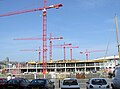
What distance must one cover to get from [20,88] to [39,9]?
90.4 metres

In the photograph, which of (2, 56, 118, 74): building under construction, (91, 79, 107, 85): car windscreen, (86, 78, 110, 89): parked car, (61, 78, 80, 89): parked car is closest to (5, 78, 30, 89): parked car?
(61, 78, 80, 89): parked car

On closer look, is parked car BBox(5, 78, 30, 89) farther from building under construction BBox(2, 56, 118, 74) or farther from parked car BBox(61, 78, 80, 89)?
building under construction BBox(2, 56, 118, 74)

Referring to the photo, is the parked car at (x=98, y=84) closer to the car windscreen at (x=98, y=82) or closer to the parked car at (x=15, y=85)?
the car windscreen at (x=98, y=82)

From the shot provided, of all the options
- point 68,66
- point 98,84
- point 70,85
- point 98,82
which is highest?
point 68,66

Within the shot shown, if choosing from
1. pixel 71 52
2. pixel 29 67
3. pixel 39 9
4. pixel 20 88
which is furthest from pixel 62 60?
pixel 20 88

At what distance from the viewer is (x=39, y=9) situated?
375 feet

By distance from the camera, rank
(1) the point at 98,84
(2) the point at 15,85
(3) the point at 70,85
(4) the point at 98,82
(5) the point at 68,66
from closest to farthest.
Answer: (1) the point at 98,84 → (4) the point at 98,82 → (2) the point at 15,85 → (3) the point at 70,85 → (5) the point at 68,66

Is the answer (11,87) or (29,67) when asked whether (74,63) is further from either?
(11,87)

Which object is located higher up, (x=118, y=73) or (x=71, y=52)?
(x=71, y=52)

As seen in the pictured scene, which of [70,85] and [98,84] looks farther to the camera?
[70,85]

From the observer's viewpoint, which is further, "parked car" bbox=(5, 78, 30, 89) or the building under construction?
the building under construction

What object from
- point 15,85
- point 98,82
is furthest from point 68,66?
point 98,82

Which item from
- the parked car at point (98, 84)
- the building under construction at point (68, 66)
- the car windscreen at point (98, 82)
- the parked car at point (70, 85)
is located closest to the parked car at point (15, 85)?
the parked car at point (70, 85)

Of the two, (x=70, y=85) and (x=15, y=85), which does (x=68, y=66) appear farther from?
(x=15, y=85)
